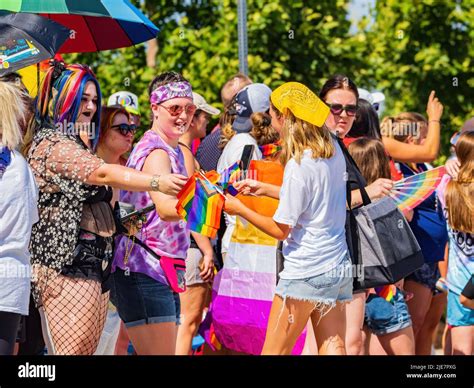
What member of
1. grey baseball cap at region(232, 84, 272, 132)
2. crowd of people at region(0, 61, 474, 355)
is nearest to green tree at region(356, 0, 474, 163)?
crowd of people at region(0, 61, 474, 355)

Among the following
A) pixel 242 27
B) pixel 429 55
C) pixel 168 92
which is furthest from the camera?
pixel 429 55

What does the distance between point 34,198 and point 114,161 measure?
164 centimetres

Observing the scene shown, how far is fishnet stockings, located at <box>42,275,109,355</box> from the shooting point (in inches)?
171

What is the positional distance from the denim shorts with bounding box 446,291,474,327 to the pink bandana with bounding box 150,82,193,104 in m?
2.01

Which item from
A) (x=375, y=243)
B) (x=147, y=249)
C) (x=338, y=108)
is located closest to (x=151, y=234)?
(x=147, y=249)

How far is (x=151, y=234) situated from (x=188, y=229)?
7.8 inches

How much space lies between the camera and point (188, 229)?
506 cm

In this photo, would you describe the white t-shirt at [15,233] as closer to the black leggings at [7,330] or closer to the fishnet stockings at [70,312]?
the black leggings at [7,330]

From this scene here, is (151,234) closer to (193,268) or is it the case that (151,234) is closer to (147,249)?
(147,249)

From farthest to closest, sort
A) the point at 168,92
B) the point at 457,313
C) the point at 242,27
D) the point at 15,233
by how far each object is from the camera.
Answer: the point at 242,27 → the point at 457,313 → the point at 168,92 → the point at 15,233

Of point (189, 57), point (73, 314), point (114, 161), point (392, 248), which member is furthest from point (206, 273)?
point (189, 57)

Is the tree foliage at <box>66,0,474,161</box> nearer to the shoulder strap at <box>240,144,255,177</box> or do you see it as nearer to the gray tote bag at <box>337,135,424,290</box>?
the shoulder strap at <box>240,144,255,177</box>

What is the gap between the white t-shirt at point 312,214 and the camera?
4.54 m

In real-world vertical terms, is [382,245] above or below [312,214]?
below
